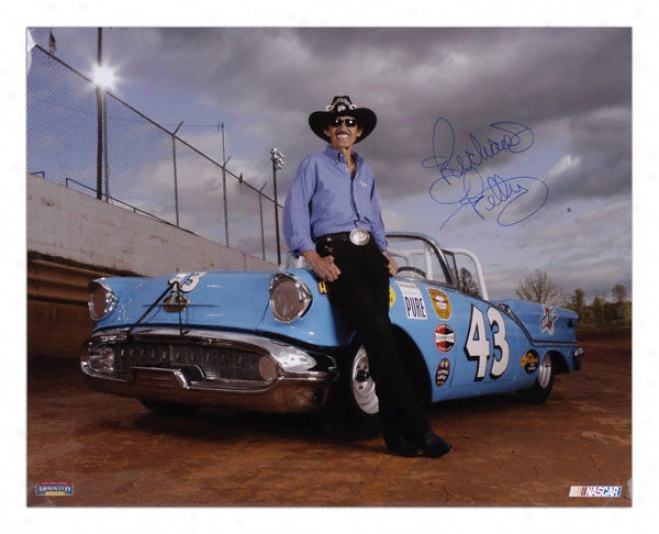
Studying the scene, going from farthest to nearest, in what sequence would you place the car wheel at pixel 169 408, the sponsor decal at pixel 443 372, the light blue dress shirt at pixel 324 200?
the car wheel at pixel 169 408, the sponsor decal at pixel 443 372, the light blue dress shirt at pixel 324 200

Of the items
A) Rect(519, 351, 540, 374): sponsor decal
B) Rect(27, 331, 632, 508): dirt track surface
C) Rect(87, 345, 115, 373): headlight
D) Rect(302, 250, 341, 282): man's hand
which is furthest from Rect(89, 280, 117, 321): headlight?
Rect(519, 351, 540, 374): sponsor decal

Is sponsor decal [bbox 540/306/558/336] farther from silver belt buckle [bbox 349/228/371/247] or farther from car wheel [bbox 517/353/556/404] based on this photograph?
silver belt buckle [bbox 349/228/371/247]

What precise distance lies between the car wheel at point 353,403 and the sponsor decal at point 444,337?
34 cm

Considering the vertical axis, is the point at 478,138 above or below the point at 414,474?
above

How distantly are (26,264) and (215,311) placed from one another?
0.63 m

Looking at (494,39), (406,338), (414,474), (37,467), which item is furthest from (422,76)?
(37,467)

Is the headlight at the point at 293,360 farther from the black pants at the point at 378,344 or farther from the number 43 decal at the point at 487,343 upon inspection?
the number 43 decal at the point at 487,343

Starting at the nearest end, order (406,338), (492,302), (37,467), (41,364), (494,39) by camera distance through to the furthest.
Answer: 1. (37,467)
2. (494,39)
3. (406,338)
4. (41,364)
5. (492,302)

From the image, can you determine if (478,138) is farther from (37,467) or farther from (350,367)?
(37,467)

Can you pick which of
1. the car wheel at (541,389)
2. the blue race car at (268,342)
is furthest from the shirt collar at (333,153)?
the car wheel at (541,389)

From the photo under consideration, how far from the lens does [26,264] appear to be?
1.94 meters

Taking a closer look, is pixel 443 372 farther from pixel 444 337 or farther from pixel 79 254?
pixel 79 254

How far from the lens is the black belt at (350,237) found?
2.29 metres
